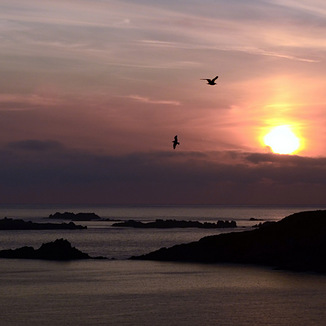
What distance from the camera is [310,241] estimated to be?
103 metres

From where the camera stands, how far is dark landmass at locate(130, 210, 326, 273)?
102m

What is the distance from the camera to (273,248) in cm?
10838

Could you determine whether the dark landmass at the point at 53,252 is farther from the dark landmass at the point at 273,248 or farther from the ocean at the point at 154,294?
the dark landmass at the point at 273,248

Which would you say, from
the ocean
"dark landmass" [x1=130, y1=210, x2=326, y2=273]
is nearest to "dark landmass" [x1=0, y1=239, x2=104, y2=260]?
the ocean

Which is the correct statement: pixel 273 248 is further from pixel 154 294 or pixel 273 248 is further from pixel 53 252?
pixel 53 252

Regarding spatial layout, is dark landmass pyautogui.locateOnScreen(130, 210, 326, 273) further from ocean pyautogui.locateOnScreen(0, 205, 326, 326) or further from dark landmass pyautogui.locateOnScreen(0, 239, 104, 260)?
dark landmass pyautogui.locateOnScreen(0, 239, 104, 260)

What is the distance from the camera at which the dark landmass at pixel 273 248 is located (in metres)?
102

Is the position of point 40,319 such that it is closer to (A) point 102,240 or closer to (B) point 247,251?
(B) point 247,251

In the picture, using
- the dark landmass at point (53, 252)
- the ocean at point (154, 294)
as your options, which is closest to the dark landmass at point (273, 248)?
the ocean at point (154, 294)

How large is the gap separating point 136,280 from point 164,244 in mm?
76980

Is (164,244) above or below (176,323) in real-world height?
above

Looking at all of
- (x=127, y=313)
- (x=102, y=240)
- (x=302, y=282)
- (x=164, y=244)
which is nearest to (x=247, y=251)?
(x=302, y=282)

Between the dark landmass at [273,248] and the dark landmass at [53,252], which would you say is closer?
the dark landmass at [273,248]

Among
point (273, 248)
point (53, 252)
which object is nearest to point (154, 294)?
point (273, 248)
